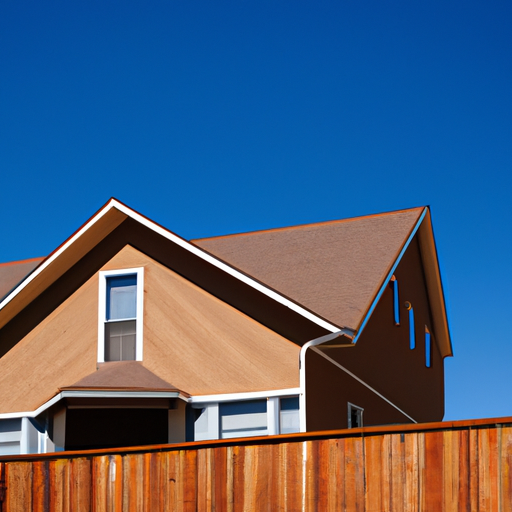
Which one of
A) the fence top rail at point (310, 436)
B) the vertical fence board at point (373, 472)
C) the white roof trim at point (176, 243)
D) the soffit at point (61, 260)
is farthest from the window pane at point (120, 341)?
the vertical fence board at point (373, 472)

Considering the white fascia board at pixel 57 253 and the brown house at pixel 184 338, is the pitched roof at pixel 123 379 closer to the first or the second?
the brown house at pixel 184 338

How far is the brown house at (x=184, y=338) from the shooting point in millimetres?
14547

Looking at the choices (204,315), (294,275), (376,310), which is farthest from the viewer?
(376,310)

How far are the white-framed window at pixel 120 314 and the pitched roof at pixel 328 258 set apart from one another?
211 centimetres

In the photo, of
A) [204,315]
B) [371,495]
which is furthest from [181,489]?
[204,315]

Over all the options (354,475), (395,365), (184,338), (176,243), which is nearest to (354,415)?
(395,365)

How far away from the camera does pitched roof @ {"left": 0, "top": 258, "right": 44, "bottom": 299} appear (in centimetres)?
1905

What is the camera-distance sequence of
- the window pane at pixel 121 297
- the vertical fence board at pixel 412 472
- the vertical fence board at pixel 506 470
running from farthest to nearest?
the window pane at pixel 121 297 → the vertical fence board at pixel 412 472 → the vertical fence board at pixel 506 470

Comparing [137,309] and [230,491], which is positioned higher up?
[137,309]

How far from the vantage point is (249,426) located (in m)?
14.5

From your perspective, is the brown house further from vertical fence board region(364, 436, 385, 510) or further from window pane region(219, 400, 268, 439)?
vertical fence board region(364, 436, 385, 510)

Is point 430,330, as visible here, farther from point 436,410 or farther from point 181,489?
point 181,489

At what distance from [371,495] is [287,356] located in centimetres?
722

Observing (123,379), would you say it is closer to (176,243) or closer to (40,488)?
(176,243)
